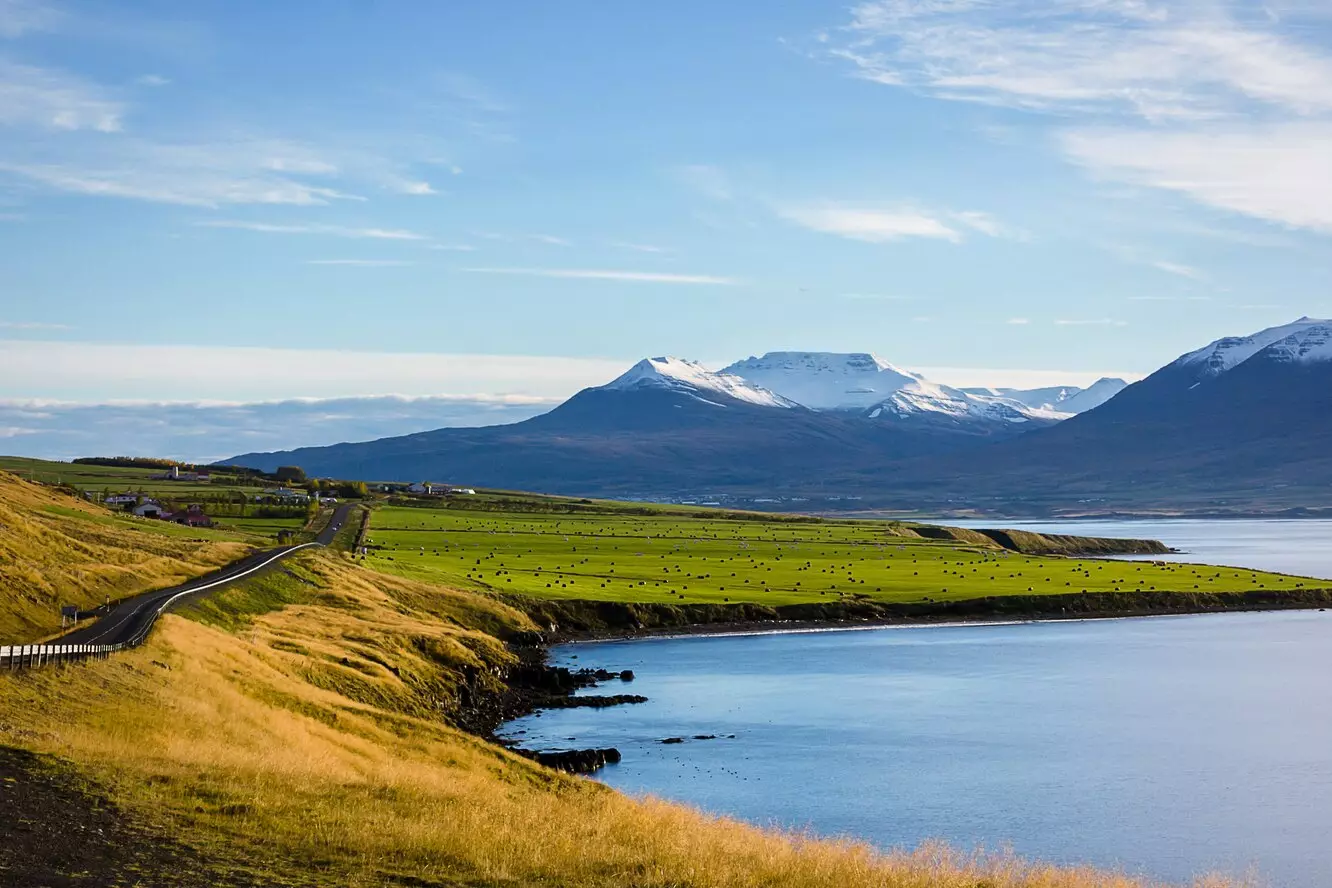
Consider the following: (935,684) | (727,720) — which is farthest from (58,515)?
(935,684)

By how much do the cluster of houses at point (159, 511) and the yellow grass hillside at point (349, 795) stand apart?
3372 inches

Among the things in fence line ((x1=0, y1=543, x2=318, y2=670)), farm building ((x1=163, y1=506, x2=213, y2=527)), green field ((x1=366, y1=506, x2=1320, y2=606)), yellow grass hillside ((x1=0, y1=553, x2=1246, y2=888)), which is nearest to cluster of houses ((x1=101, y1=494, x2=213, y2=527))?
farm building ((x1=163, y1=506, x2=213, y2=527))

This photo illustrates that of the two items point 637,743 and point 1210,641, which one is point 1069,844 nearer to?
point 637,743

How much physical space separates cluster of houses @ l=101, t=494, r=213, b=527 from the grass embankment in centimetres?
1819

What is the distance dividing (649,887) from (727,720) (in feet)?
164

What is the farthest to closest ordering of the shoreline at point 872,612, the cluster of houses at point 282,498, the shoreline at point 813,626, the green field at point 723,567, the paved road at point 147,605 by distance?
the cluster of houses at point 282,498
the green field at point 723,567
the shoreline at point 872,612
the shoreline at point 813,626
the paved road at point 147,605

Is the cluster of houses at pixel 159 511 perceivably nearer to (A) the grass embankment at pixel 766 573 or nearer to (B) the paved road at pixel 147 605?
(A) the grass embankment at pixel 766 573

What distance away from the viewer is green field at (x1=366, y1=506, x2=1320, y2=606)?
121 meters

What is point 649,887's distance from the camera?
24156 mm

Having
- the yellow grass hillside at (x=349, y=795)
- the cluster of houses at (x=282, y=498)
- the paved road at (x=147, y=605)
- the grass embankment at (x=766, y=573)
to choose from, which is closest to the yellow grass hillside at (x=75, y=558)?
the paved road at (x=147, y=605)

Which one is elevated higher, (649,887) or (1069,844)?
(649,887)

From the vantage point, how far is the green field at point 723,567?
396 feet

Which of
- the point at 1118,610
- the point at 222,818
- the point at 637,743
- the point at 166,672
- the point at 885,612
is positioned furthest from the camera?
the point at 1118,610

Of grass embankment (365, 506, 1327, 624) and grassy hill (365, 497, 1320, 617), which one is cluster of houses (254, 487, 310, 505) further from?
grassy hill (365, 497, 1320, 617)
